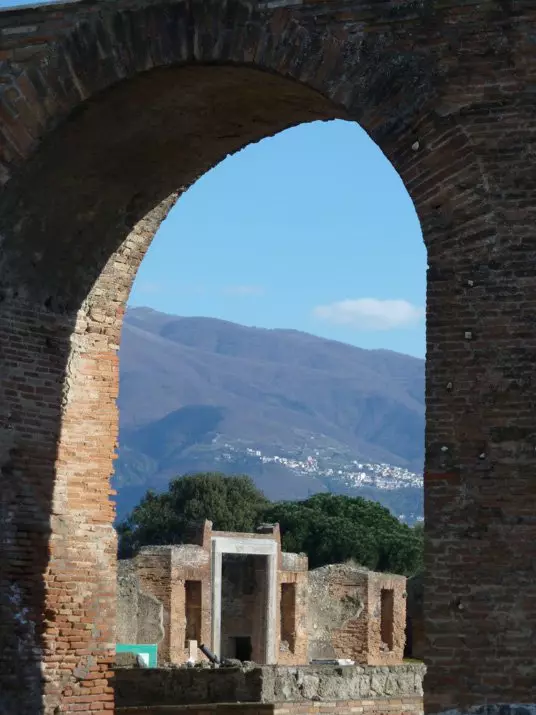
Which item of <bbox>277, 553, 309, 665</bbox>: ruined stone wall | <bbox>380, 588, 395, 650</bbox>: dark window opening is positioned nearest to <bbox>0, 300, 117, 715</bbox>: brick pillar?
<bbox>380, 588, 395, 650</bbox>: dark window opening

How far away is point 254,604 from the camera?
39.2 metres

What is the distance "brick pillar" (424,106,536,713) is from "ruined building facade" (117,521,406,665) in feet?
76.9

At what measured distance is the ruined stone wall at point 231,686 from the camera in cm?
1587

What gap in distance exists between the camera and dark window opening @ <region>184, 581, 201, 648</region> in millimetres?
36094

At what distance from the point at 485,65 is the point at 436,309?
1.32 metres

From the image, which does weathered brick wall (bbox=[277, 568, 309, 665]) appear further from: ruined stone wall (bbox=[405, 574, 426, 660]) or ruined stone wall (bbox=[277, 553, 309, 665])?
ruined stone wall (bbox=[405, 574, 426, 660])

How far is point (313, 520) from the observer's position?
60688 mm

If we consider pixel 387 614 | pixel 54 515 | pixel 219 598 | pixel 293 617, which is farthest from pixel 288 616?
pixel 54 515

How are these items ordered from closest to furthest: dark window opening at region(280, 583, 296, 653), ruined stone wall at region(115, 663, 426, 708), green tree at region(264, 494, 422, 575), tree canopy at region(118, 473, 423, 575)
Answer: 1. ruined stone wall at region(115, 663, 426, 708)
2. dark window opening at region(280, 583, 296, 653)
3. green tree at region(264, 494, 422, 575)
4. tree canopy at region(118, 473, 423, 575)

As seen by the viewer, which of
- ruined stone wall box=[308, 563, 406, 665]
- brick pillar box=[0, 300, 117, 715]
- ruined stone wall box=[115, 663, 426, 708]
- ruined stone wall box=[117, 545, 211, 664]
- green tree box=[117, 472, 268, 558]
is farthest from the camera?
green tree box=[117, 472, 268, 558]

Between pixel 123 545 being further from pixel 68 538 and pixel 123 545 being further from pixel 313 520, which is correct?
pixel 68 538

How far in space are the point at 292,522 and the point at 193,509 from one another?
16.5 ft

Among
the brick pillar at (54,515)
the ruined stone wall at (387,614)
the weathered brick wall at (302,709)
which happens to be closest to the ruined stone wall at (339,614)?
the ruined stone wall at (387,614)

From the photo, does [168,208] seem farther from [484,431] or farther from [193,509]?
[193,509]
